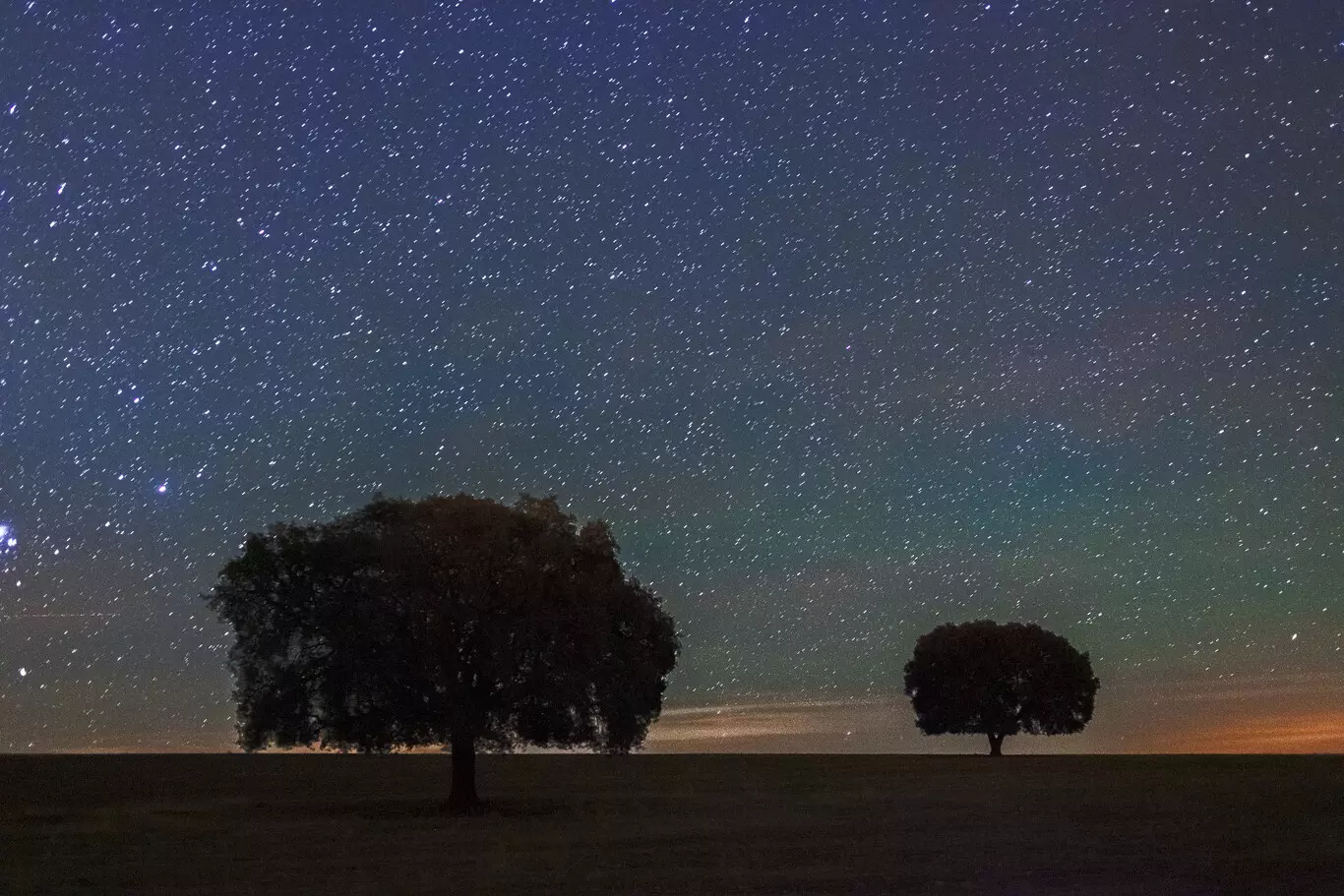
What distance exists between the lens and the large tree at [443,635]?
39500 mm

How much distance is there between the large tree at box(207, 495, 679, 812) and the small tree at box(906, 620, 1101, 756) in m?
60.5
